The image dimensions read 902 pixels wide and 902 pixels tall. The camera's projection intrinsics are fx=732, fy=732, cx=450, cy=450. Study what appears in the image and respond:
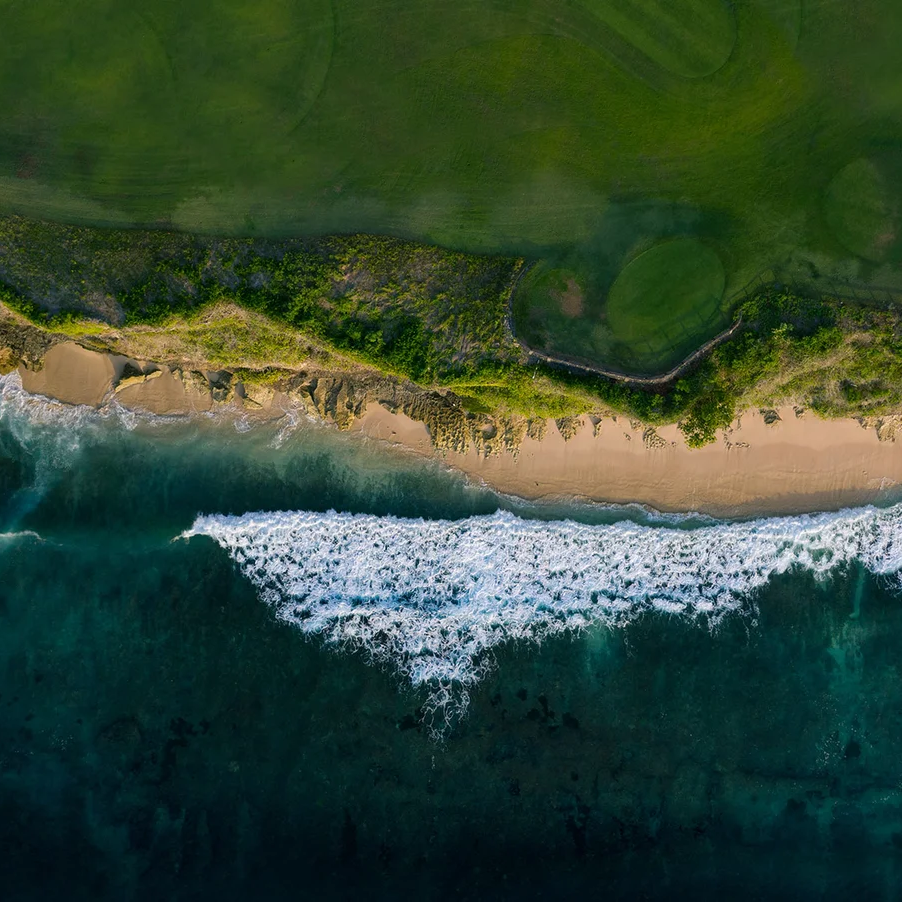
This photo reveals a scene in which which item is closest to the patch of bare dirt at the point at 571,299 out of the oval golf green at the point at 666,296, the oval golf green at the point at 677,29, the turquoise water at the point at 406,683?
the oval golf green at the point at 666,296

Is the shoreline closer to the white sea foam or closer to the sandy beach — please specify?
the sandy beach

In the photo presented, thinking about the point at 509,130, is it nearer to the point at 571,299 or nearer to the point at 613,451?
the point at 571,299

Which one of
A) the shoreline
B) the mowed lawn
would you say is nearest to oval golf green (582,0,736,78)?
the mowed lawn

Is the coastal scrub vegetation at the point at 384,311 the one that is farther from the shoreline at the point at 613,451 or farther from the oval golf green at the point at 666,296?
the shoreline at the point at 613,451

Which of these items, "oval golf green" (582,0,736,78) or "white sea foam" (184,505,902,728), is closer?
"oval golf green" (582,0,736,78)

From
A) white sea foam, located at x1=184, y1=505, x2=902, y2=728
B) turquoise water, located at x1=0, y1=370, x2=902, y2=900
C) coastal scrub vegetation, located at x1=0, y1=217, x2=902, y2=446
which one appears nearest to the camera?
coastal scrub vegetation, located at x1=0, y1=217, x2=902, y2=446

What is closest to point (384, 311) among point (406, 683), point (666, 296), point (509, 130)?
point (509, 130)

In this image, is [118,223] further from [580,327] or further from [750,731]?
[750,731]
